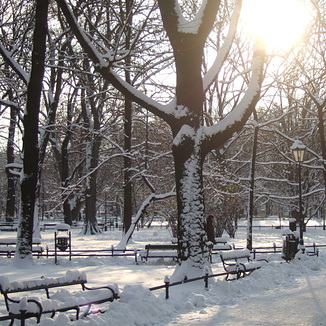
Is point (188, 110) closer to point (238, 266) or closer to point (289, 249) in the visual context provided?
point (238, 266)

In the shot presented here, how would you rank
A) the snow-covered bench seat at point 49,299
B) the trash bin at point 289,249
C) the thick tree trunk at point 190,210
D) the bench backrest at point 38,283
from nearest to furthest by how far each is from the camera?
the snow-covered bench seat at point 49,299 < the bench backrest at point 38,283 < the thick tree trunk at point 190,210 < the trash bin at point 289,249

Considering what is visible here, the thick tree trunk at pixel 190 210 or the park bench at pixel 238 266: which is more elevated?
the thick tree trunk at pixel 190 210

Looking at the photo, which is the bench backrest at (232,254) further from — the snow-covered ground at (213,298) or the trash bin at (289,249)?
the trash bin at (289,249)

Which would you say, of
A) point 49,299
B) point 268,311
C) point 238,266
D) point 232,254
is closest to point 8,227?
point 232,254

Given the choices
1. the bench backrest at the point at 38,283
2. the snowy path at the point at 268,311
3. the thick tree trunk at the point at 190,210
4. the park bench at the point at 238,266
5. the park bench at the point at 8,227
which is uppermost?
the thick tree trunk at the point at 190,210

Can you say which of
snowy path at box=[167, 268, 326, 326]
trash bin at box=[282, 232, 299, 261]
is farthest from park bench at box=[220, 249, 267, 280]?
trash bin at box=[282, 232, 299, 261]

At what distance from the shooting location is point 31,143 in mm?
14438

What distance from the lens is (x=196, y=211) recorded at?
10.3m

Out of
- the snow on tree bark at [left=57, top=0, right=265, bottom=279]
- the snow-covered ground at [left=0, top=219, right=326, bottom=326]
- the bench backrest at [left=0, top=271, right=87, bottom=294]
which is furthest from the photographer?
the snow on tree bark at [left=57, top=0, right=265, bottom=279]

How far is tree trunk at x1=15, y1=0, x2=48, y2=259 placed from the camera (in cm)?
1412

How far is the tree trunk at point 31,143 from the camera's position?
14.1m

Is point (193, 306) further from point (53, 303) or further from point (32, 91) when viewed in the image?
point (32, 91)

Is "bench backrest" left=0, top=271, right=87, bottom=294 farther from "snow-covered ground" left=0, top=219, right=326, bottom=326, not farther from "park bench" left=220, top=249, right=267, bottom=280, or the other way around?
"park bench" left=220, top=249, right=267, bottom=280

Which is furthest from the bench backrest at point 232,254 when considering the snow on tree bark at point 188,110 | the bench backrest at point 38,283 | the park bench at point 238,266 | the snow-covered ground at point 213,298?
the bench backrest at point 38,283
